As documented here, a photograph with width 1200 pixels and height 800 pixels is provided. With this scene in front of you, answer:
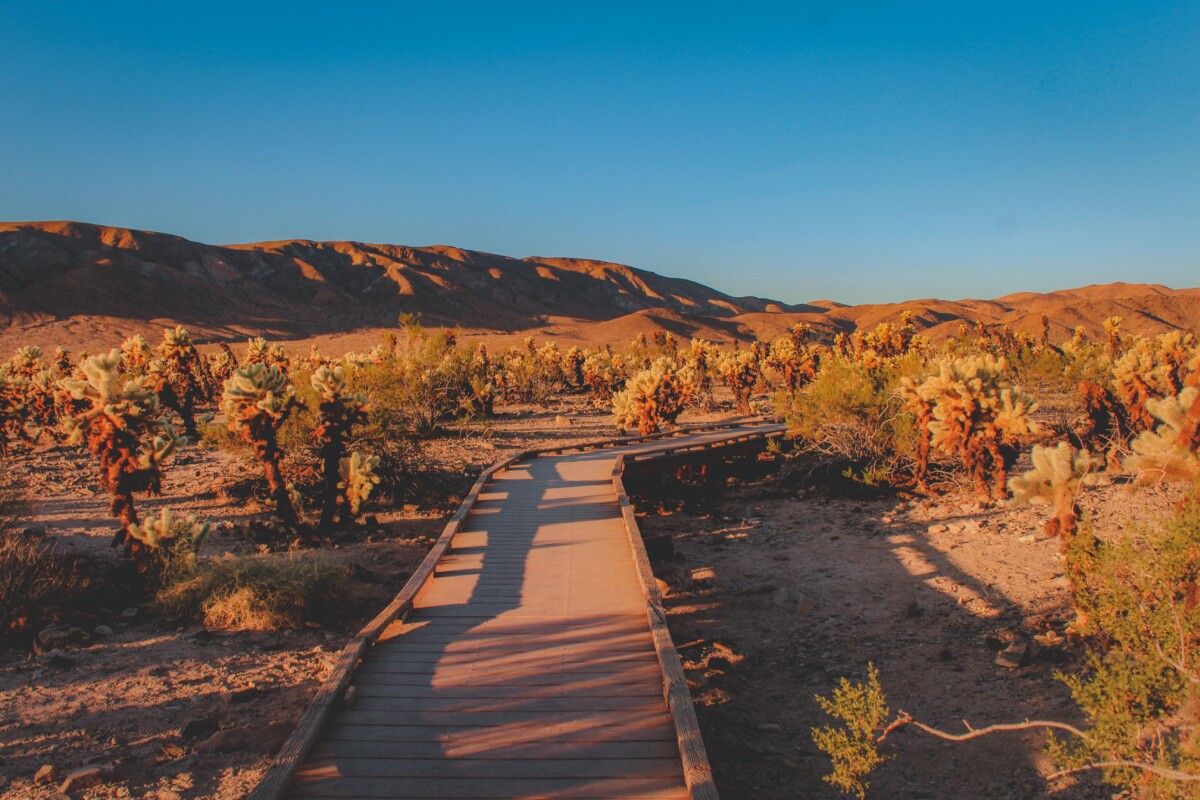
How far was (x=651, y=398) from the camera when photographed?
74.0 feet

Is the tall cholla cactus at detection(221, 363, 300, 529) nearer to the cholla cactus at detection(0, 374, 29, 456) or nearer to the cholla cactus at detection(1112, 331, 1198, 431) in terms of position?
the cholla cactus at detection(0, 374, 29, 456)

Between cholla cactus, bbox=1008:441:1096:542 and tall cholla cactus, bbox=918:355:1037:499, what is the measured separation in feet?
18.3

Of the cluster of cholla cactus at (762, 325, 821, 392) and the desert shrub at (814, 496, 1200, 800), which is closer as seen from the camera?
the desert shrub at (814, 496, 1200, 800)

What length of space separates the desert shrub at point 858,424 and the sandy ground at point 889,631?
2.16 meters

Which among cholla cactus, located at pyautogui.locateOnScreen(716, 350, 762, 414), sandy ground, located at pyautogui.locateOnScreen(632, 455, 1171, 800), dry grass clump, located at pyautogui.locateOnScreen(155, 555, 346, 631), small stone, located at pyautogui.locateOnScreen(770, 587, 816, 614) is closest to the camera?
sandy ground, located at pyautogui.locateOnScreen(632, 455, 1171, 800)

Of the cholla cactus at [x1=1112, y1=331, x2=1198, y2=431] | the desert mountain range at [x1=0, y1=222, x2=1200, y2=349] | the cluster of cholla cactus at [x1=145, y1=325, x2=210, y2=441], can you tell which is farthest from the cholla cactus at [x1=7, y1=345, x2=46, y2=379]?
the desert mountain range at [x1=0, y1=222, x2=1200, y2=349]

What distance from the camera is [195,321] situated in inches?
3681

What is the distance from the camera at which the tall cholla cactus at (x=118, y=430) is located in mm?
9500

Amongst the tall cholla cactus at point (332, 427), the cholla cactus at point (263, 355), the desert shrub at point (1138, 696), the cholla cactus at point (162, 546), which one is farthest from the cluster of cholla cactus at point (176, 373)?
the desert shrub at point (1138, 696)

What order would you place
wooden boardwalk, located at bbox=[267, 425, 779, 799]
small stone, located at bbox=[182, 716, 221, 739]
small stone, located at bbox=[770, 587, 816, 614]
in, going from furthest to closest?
1. small stone, located at bbox=[770, 587, 816, 614]
2. small stone, located at bbox=[182, 716, 221, 739]
3. wooden boardwalk, located at bbox=[267, 425, 779, 799]

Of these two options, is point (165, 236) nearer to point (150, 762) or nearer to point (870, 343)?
point (870, 343)

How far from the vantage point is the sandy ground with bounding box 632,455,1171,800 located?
5.96m

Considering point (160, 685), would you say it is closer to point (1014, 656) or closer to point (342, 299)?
point (1014, 656)

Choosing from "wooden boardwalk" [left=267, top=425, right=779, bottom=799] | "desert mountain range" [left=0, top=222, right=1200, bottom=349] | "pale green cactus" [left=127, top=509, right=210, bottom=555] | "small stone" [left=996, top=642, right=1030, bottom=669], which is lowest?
"small stone" [left=996, top=642, right=1030, bottom=669]
